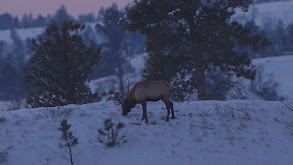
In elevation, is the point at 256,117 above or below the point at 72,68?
below

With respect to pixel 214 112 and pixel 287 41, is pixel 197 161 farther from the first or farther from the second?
pixel 287 41

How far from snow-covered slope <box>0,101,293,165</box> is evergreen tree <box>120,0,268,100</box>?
5.47 m

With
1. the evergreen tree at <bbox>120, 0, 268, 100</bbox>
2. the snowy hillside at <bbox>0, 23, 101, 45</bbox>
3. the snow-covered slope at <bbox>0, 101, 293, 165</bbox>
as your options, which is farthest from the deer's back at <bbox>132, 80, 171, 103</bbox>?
the snowy hillside at <bbox>0, 23, 101, 45</bbox>

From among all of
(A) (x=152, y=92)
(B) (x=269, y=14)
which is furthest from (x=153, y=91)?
(B) (x=269, y=14)

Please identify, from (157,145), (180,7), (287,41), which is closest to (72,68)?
(180,7)

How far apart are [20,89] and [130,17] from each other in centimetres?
3468

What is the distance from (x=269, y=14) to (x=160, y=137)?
140420 mm

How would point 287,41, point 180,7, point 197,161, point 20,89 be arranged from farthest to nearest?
point 287,41
point 20,89
point 180,7
point 197,161

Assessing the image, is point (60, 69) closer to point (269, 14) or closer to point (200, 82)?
point (200, 82)

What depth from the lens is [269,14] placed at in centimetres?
13750

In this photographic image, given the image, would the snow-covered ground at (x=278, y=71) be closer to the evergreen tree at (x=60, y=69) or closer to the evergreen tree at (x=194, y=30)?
the evergreen tree at (x=194, y=30)

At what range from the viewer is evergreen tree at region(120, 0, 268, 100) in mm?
15906

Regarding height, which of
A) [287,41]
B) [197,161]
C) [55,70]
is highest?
[287,41]

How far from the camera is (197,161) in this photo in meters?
7.38
